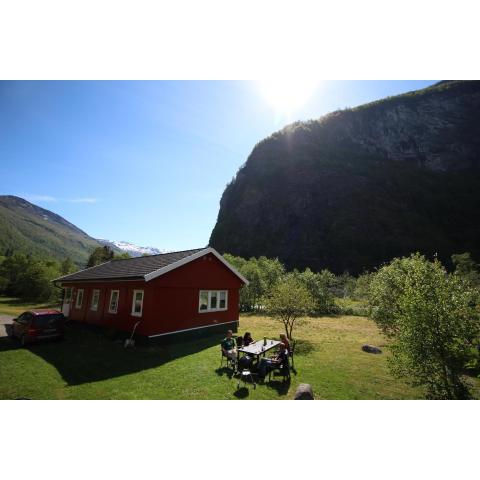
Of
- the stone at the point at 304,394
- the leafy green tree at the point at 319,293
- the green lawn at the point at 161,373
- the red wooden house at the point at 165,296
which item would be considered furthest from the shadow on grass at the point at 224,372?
the leafy green tree at the point at 319,293

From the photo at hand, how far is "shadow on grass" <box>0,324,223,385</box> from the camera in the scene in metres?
11.0

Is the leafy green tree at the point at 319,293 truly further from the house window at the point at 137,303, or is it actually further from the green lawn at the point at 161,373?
the house window at the point at 137,303

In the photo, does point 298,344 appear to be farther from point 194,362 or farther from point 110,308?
point 110,308

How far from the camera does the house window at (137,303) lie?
53.8 ft

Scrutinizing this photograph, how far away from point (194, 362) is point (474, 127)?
154163 millimetres

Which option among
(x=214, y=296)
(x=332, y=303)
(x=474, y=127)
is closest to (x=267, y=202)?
(x=332, y=303)

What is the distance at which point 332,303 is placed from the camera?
39500 millimetres

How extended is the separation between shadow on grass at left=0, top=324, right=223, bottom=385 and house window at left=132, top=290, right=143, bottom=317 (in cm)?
181

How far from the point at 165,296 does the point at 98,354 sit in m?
4.46

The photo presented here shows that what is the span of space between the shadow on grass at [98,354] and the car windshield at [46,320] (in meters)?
1.11

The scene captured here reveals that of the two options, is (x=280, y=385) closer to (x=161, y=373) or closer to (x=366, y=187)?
(x=161, y=373)

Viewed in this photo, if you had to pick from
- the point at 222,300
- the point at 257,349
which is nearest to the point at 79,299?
the point at 222,300

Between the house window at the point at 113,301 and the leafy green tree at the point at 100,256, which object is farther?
the leafy green tree at the point at 100,256

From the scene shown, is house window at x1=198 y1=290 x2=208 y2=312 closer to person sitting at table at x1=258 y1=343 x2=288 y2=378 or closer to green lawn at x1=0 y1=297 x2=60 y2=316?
person sitting at table at x1=258 y1=343 x2=288 y2=378
